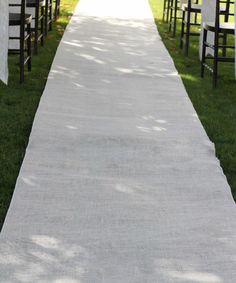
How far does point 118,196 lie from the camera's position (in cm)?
312

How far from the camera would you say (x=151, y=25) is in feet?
34.0

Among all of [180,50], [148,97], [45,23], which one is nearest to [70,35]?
[45,23]

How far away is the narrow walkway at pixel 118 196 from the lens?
2434mm

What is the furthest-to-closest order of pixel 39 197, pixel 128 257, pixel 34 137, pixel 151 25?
1. pixel 151 25
2. pixel 34 137
3. pixel 39 197
4. pixel 128 257

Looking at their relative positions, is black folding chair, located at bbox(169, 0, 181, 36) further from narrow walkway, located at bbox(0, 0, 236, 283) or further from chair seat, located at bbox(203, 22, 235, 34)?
narrow walkway, located at bbox(0, 0, 236, 283)

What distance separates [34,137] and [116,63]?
10.2 feet

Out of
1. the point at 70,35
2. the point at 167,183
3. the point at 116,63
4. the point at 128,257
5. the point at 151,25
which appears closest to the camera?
the point at 128,257

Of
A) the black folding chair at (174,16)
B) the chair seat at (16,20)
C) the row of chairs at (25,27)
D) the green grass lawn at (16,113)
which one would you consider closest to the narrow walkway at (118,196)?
the green grass lawn at (16,113)

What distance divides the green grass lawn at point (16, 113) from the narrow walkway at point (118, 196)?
7 cm

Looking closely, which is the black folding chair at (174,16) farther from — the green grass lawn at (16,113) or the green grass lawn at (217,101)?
the green grass lawn at (16,113)

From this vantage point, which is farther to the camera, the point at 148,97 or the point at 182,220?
the point at 148,97

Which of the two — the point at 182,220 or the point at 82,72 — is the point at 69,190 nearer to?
the point at 182,220

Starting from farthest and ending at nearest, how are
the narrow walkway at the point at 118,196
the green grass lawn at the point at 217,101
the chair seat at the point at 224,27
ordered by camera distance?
the chair seat at the point at 224,27 < the green grass lawn at the point at 217,101 < the narrow walkway at the point at 118,196

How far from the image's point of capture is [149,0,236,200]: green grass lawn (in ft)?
12.7
